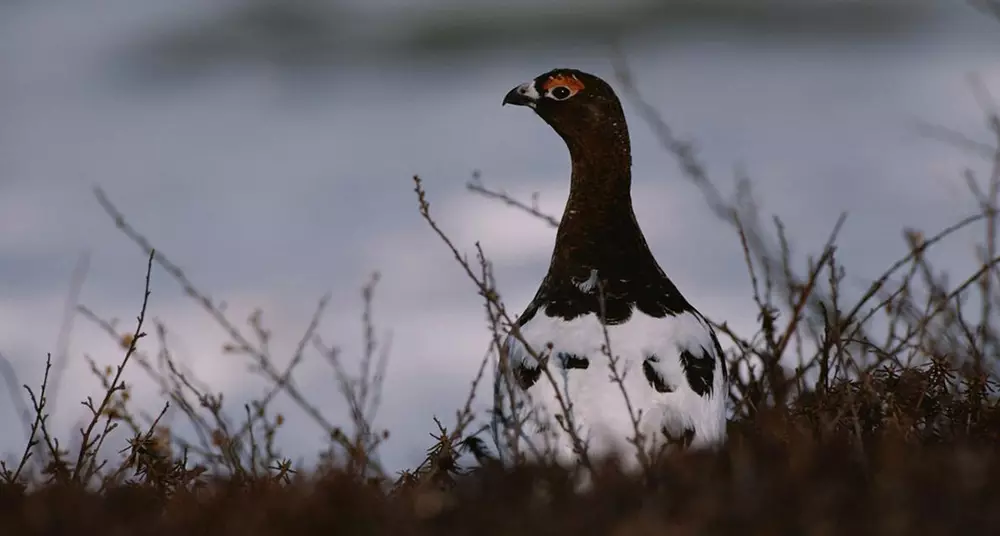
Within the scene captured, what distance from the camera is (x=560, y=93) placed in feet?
18.6

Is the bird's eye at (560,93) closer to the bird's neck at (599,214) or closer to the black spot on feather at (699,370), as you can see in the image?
the bird's neck at (599,214)

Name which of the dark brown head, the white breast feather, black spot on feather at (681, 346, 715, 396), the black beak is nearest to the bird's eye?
the dark brown head

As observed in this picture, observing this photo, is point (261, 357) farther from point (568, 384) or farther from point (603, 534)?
point (603, 534)

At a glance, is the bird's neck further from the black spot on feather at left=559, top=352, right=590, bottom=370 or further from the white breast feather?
the black spot on feather at left=559, top=352, right=590, bottom=370

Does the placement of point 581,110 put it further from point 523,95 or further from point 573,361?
point 573,361

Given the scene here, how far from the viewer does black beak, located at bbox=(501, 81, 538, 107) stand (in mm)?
5793

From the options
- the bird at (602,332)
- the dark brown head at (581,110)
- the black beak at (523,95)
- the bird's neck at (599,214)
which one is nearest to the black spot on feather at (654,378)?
the bird at (602,332)

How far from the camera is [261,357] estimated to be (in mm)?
5766

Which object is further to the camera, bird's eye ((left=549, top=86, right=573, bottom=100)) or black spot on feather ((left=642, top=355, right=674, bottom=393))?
bird's eye ((left=549, top=86, right=573, bottom=100))

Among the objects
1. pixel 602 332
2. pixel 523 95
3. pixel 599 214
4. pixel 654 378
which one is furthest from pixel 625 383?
pixel 523 95

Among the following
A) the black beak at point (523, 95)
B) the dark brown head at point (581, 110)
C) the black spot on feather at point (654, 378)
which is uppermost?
the black beak at point (523, 95)

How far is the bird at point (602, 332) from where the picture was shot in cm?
475

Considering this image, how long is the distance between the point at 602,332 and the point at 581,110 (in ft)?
3.68

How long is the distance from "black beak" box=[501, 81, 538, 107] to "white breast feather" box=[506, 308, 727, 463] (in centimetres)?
115
